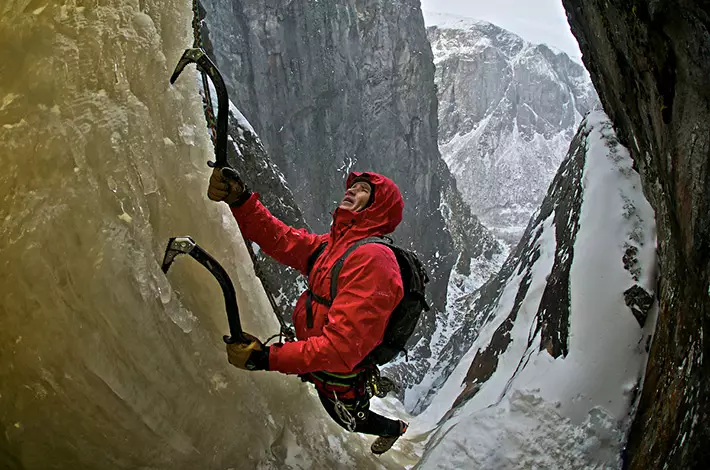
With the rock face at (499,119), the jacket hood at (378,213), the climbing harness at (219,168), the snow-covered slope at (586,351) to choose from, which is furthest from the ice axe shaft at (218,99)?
the rock face at (499,119)

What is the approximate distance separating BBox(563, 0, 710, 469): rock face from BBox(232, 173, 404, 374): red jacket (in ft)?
5.04

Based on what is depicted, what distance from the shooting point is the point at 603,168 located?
6961mm

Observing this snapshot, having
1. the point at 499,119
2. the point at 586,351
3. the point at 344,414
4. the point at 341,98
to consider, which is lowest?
the point at 344,414

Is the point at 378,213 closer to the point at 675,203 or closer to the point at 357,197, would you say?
the point at 357,197

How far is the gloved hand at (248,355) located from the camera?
307 cm

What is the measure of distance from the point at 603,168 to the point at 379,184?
14.3 feet

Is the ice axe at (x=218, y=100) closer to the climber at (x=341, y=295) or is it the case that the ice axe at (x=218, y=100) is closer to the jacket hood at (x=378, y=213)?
the climber at (x=341, y=295)

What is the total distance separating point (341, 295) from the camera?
313 cm

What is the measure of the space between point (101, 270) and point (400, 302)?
1.61 meters

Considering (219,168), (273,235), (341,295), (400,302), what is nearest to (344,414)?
(400,302)

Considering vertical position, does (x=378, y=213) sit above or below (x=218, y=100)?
below

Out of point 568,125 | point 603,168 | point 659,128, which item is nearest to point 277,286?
point 603,168

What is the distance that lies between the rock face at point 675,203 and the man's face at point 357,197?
182cm

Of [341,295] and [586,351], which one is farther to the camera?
[586,351]
